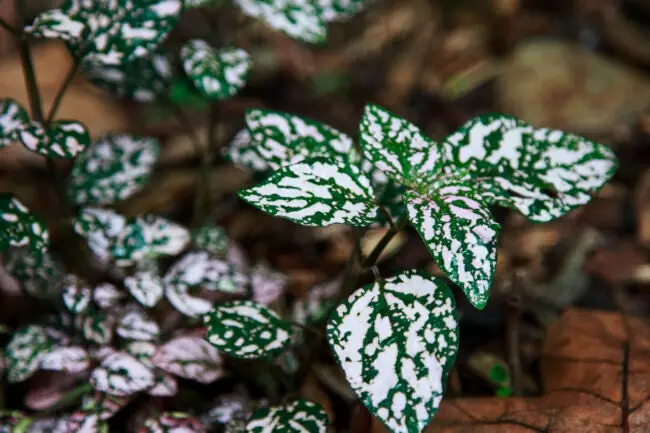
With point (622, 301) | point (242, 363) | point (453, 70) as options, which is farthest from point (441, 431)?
point (453, 70)

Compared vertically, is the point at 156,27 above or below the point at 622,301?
above

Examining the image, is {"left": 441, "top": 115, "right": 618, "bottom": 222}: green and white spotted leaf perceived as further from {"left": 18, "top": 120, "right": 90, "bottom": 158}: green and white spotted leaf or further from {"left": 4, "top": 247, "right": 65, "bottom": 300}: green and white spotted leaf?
{"left": 4, "top": 247, "right": 65, "bottom": 300}: green and white spotted leaf

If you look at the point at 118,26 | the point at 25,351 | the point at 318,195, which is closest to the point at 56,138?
the point at 118,26

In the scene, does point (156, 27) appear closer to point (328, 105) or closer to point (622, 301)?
point (328, 105)

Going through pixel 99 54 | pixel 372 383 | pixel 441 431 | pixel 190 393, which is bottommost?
pixel 190 393

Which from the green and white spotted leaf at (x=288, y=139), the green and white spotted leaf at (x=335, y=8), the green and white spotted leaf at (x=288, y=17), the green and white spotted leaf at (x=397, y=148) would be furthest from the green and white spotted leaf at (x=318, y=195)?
the green and white spotted leaf at (x=335, y=8)

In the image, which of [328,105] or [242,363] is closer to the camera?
[242,363]

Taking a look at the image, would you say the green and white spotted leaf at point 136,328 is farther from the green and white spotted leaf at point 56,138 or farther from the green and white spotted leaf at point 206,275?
the green and white spotted leaf at point 56,138
